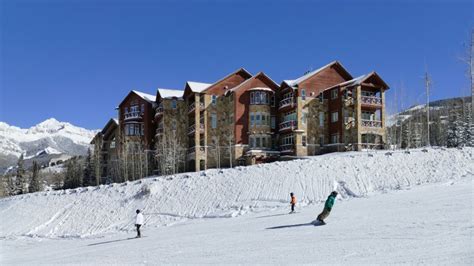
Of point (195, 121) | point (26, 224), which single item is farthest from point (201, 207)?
point (195, 121)

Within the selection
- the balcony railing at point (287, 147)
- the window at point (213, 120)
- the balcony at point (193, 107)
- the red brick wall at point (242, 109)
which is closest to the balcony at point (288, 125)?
the balcony railing at point (287, 147)

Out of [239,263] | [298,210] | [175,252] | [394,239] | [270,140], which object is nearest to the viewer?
[239,263]

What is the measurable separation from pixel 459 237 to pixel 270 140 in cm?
3874

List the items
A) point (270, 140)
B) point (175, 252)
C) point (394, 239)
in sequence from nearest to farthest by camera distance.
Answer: point (394, 239) → point (175, 252) → point (270, 140)

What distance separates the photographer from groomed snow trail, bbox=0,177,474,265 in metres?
13.9

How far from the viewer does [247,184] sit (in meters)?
33.7

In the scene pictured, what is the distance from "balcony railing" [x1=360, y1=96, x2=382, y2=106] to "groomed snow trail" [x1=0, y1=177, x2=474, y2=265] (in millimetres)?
24850

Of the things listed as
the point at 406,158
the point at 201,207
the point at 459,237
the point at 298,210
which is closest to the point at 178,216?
the point at 201,207

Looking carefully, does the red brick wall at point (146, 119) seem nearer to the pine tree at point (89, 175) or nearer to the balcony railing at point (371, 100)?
the pine tree at point (89, 175)

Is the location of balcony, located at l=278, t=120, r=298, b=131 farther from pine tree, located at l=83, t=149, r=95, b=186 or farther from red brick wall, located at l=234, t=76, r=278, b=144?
pine tree, located at l=83, t=149, r=95, b=186

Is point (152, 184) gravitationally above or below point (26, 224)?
above

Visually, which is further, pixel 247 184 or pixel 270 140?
pixel 270 140

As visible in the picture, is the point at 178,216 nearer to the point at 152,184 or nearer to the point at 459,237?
the point at 152,184

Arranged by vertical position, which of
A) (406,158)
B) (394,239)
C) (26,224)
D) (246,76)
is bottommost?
(26,224)
